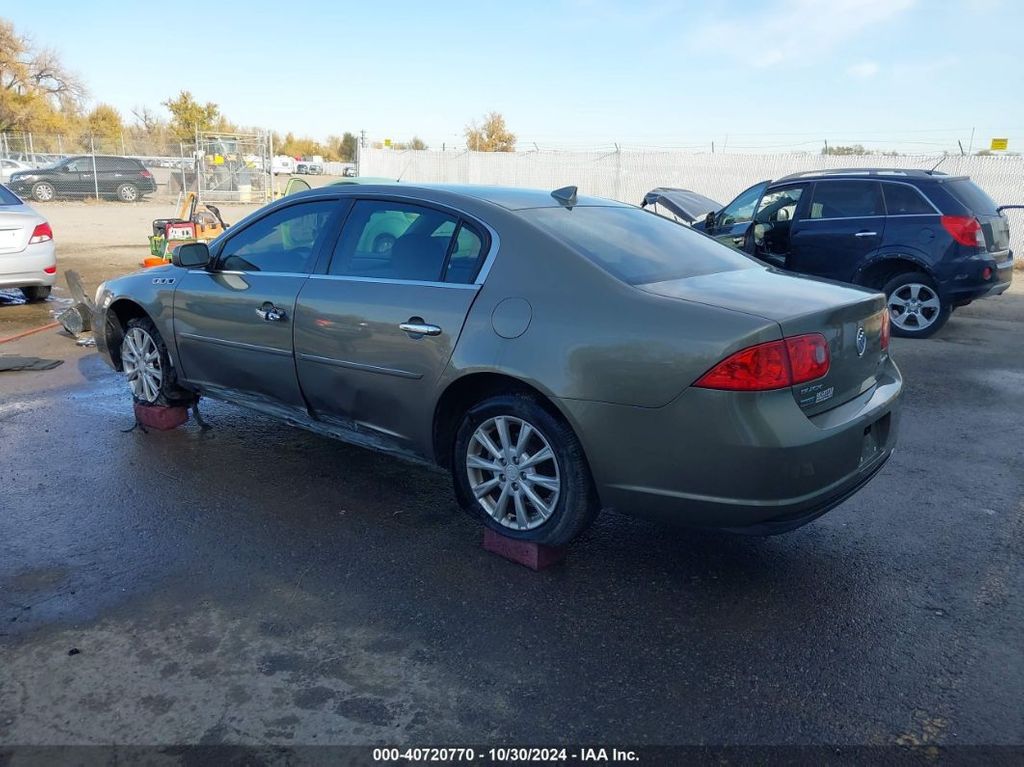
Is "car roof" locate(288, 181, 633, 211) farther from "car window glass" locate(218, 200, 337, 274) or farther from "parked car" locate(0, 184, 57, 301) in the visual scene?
"parked car" locate(0, 184, 57, 301)

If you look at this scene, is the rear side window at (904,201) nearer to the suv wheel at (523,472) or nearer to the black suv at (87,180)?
the suv wheel at (523,472)

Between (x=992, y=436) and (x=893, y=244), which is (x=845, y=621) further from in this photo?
(x=893, y=244)

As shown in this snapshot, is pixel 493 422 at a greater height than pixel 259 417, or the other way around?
pixel 493 422

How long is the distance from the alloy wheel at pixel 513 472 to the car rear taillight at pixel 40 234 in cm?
796

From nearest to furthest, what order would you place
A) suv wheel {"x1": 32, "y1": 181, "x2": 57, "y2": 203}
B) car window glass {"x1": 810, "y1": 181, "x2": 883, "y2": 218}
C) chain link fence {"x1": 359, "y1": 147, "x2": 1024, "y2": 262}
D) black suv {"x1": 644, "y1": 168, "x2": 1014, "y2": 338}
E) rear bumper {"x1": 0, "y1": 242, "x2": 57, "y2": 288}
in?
black suv {"x1": 644, "y1": 168, "x2": 1014, "y2": 338} → car window glass {"x1": 810, "y1": 181, "x2": 883, "y2": 218} → rear bumper {"x1": 0, "y1": 242, "x2": 57, "y2": 288} → chain link fence {"x1": 359, "y1": 147, "x2": 1024, "y2": 262} → suv wheel {"x1": 32, "y1": 181, "x2": 57, "y2": 203}

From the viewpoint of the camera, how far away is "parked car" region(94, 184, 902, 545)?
9.77 feet

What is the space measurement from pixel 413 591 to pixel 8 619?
5.10 ft

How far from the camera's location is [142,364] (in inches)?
214

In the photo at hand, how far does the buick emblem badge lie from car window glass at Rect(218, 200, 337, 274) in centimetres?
272

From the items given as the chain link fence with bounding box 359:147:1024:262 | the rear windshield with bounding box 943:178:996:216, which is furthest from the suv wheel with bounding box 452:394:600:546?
the chain link fence with bounding box 359:147:1024:262

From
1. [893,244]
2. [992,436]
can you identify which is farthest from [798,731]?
[893,244]

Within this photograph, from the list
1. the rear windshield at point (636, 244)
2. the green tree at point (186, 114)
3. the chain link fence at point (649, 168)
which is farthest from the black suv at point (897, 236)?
the green tree at point (186, 114)

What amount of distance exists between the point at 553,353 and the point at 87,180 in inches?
1191

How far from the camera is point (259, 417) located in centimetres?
573
